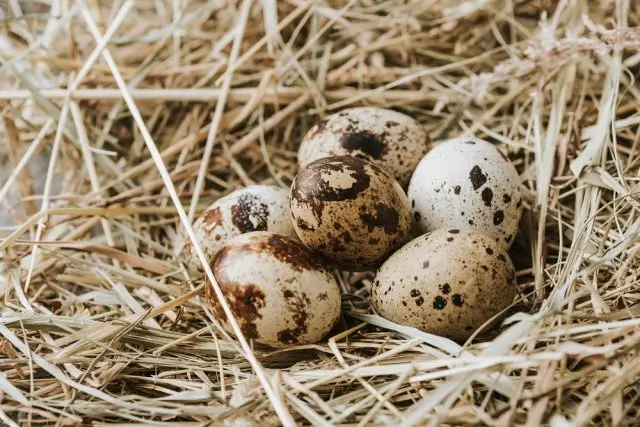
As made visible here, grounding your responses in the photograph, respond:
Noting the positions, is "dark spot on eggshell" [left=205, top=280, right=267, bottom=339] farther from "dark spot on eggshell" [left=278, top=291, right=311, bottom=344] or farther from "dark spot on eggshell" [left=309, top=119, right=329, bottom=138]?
"dark spot on eggshell" [left=309, top=119, right=329, bottom=138]

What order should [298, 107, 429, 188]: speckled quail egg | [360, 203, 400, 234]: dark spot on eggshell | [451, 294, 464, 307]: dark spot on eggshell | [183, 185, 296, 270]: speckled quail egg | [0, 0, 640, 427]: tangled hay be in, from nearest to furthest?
1. [0, 0, 640, 427]: tangled hay
2. [451, 294, 464, 307]: dark spot on eggshell
3. [360, 203, 400, 234]: dark spot on eggshell
4. [183, 185, 296, 270]: speckled quail egg
5. [298, 107, 429, 188]: speckled quail egg

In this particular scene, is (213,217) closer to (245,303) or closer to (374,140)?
(245,303)

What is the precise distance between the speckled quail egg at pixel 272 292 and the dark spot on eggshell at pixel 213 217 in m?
0.16

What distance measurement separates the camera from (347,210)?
1417 millimetres

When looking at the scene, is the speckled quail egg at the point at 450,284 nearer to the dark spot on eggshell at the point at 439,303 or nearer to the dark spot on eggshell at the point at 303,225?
the dark spot on eggshell at the point at 439,303

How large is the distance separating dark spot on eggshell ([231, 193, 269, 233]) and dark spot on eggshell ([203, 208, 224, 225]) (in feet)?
0.12

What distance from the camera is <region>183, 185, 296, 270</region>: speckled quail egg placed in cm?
157

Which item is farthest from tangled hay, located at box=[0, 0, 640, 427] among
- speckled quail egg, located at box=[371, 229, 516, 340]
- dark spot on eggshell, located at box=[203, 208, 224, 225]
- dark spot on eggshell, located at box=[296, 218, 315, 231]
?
dark spot on eggshell, located at box=[296, 218, 315, 231]

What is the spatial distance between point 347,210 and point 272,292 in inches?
10.1

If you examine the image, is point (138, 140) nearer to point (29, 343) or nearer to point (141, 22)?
point (141, 22)

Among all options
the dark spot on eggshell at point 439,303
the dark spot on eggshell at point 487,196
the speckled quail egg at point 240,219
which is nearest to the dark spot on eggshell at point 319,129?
the speckled quail egg at point 240,219

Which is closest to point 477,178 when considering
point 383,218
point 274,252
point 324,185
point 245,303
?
point 383,218

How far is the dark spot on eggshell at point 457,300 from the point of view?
133 cm

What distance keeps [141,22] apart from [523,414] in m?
2.07
